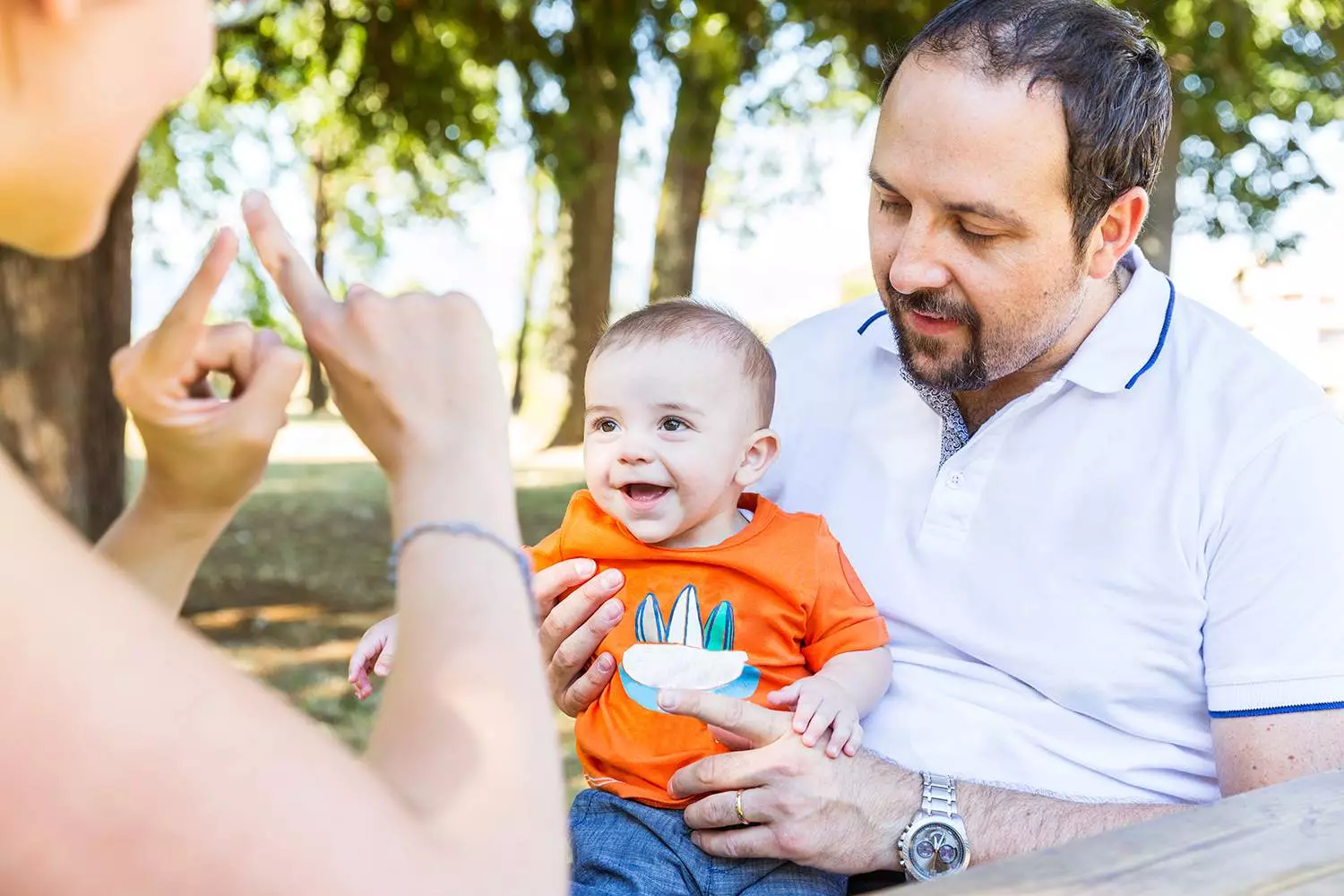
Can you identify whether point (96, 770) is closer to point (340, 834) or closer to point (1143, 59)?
point (340, 834)

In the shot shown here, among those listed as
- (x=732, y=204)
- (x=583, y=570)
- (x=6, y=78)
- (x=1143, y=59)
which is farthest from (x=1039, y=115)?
(x=732, y=204)

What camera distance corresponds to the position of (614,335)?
2.37 meters

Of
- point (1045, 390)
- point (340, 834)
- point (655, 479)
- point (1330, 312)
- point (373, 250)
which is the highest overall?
point (340, 834)

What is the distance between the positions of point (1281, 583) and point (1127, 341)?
0.53 m

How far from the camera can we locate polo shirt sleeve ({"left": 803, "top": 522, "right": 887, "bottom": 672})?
2.27 meters

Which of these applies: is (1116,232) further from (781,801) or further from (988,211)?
(781,801)

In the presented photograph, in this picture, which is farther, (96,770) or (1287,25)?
(1287,25)

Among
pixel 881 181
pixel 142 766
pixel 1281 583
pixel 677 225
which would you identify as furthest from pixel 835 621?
pixel 677 225

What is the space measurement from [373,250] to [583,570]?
28.1 meters

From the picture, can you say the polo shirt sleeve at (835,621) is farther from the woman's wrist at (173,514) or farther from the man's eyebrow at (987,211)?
the woman's wrist at (173,514)

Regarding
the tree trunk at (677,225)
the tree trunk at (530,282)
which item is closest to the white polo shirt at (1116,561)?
the tree trunk at (677,225)

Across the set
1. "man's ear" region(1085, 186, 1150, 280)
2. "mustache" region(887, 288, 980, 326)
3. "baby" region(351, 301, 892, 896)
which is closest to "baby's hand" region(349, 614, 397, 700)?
"baby" region(351, 301, 892, 896)

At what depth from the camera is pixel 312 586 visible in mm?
8633

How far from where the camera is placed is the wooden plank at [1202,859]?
4.16ft
